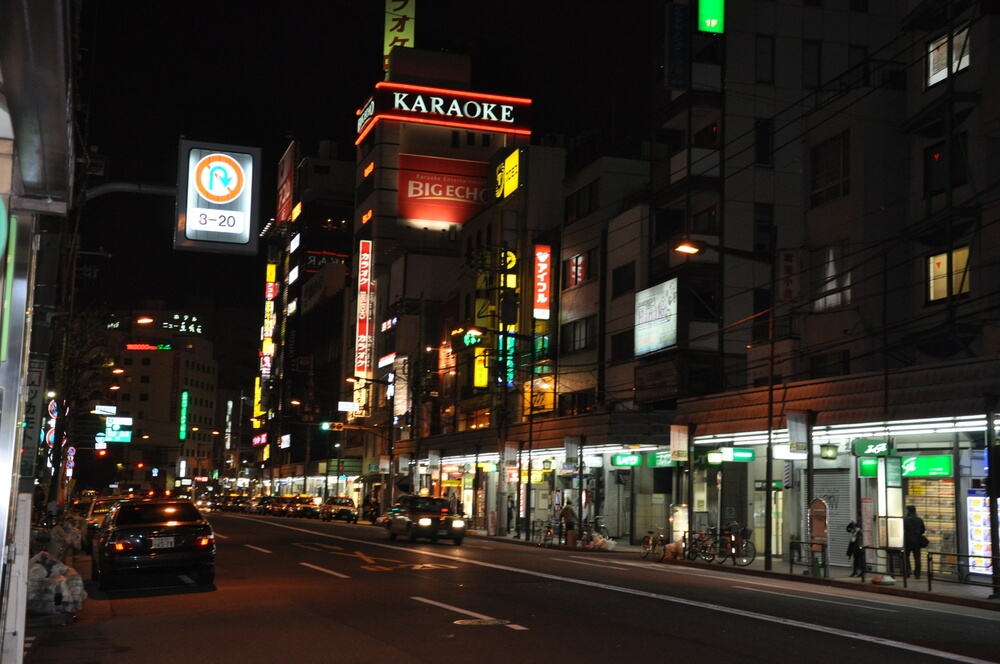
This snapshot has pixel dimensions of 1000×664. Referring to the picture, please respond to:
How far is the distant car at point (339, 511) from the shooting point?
234ft

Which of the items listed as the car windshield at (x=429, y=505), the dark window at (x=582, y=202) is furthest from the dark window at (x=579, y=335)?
the car windshield at (x=429, y=505)

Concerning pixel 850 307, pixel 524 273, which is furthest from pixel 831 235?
Answer: pixel 524 273

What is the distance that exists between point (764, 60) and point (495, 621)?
35.5m

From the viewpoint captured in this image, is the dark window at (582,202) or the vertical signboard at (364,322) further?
the vertical signboard at (364,322)

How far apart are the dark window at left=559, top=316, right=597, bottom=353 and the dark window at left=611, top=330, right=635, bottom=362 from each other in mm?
1558

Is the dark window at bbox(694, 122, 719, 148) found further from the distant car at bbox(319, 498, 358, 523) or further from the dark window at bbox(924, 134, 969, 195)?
the distant car at bbox(319, 498, 358, 523)

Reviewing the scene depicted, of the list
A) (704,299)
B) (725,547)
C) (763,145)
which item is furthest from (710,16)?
(725,547)

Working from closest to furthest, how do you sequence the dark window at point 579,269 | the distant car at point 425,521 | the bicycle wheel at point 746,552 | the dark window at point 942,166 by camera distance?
the dark window at point 942,166 < the bicycle wheel at point 746,552 < the distant car at point 425,521 < the dark window at point 579,269

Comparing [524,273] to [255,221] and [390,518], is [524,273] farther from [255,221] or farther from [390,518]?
[255,221]

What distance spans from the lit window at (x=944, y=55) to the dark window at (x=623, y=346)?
18.5m

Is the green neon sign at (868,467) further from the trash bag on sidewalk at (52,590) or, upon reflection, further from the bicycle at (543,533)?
the trash bag on sidewalk at (52,590)

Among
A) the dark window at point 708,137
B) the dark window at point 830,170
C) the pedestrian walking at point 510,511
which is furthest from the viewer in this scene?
the pedestrian walking at point 510,511

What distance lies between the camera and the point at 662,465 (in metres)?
44.6

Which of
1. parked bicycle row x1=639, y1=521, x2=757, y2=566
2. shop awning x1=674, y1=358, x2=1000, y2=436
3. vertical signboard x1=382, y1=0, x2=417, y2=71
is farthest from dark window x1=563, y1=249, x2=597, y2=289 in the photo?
vertical signboard x1=382, y1=0, x2=417, y2=71
